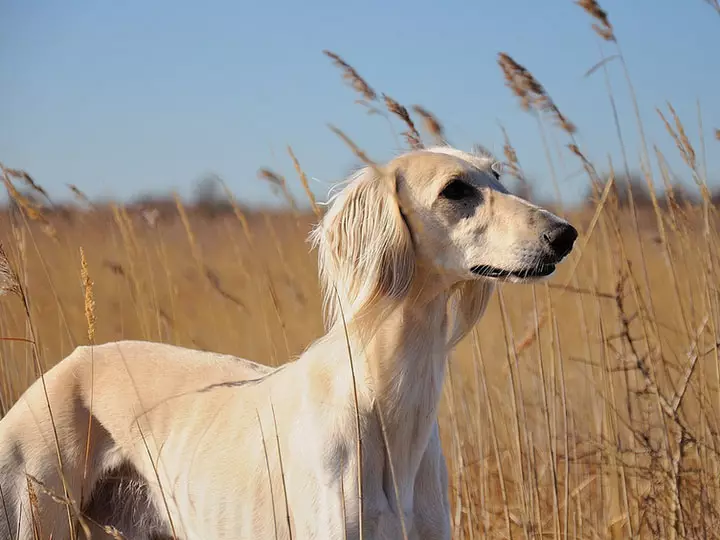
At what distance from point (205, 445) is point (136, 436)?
266 mm

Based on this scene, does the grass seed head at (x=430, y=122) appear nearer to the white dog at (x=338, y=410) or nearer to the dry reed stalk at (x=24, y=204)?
the white dog at (x=338, y=410)

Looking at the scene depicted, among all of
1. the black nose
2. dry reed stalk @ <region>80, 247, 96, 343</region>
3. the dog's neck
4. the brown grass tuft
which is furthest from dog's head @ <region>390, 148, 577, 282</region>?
the brown grass tuft

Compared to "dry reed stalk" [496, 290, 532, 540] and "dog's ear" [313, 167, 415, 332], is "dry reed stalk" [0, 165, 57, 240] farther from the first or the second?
"dry reed stalk" [496, 290, 532, 540]

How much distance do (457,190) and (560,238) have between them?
342 millimetres

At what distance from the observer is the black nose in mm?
2562

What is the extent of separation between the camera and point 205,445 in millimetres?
3059

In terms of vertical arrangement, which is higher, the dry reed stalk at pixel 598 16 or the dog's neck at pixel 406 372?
the dry reed stalk at pixel 598 16

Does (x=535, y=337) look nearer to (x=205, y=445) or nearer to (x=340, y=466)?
(x=340, y=466)

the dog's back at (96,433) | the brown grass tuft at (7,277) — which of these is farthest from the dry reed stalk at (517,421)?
the brown grass tuft at (7,277)

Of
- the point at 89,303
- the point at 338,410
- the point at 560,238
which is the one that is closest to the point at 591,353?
the point at 560,238

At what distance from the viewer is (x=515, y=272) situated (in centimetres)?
257

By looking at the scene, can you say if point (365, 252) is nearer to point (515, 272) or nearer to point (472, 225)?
point (472, 225)

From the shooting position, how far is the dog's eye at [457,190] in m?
2.72

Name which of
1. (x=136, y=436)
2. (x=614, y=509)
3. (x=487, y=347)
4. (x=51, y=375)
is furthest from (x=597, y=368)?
(x=487, y=347)
